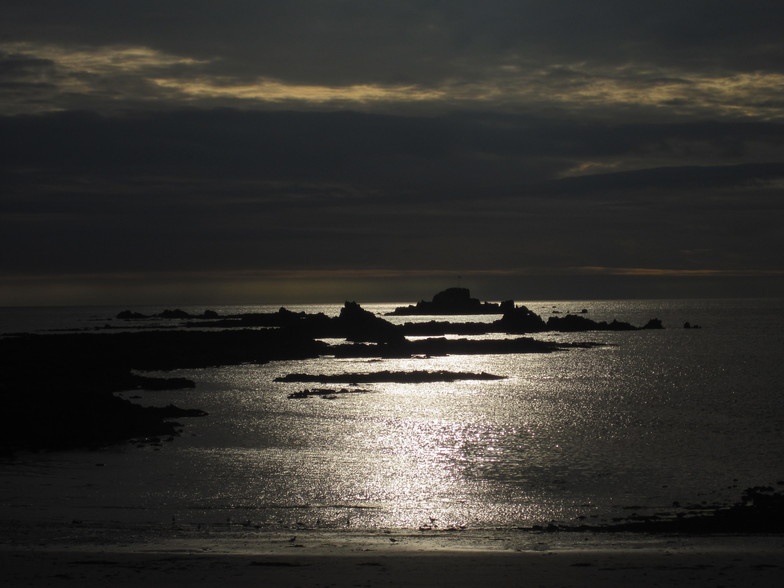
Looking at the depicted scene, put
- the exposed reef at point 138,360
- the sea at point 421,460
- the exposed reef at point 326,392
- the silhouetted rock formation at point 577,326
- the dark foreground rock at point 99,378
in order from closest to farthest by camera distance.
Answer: the sea at point 421,460 → the dark foreground rock at point 99,378 → the exposed reef at point 138,360 → the exposed reef at point 326,392 → the silhouetted rock formation at point 577,326

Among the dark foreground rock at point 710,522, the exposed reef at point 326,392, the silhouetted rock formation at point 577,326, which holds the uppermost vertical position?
the silhouetted rock formation at point 577,326

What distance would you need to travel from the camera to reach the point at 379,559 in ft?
56.4

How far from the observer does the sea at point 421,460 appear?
23.8m

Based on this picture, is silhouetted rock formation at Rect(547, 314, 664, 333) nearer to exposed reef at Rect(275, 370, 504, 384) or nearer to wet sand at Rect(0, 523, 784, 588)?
exposed reef at Rect(275, 370, 504, 384)

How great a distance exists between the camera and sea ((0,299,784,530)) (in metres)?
23.8

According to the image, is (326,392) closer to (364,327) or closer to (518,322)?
(364,327)

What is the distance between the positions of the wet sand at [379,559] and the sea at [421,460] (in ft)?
6.95

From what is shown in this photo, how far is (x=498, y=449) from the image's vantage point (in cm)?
3512

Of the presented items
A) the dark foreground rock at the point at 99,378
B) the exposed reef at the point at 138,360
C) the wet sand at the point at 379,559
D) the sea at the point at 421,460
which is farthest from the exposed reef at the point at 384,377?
the wet sand at the point at 379,559

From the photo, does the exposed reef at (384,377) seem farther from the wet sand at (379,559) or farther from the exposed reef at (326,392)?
the wet sand at (379,559)

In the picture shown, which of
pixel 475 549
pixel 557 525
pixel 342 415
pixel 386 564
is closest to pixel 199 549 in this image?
pixel 386 564

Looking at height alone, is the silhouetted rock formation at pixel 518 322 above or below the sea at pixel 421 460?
above

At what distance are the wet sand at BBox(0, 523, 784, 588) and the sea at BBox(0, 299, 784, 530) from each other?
2117 mm

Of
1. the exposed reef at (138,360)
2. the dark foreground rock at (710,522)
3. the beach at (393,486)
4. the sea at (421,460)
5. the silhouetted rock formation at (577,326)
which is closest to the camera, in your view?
the beach at (393,486)
